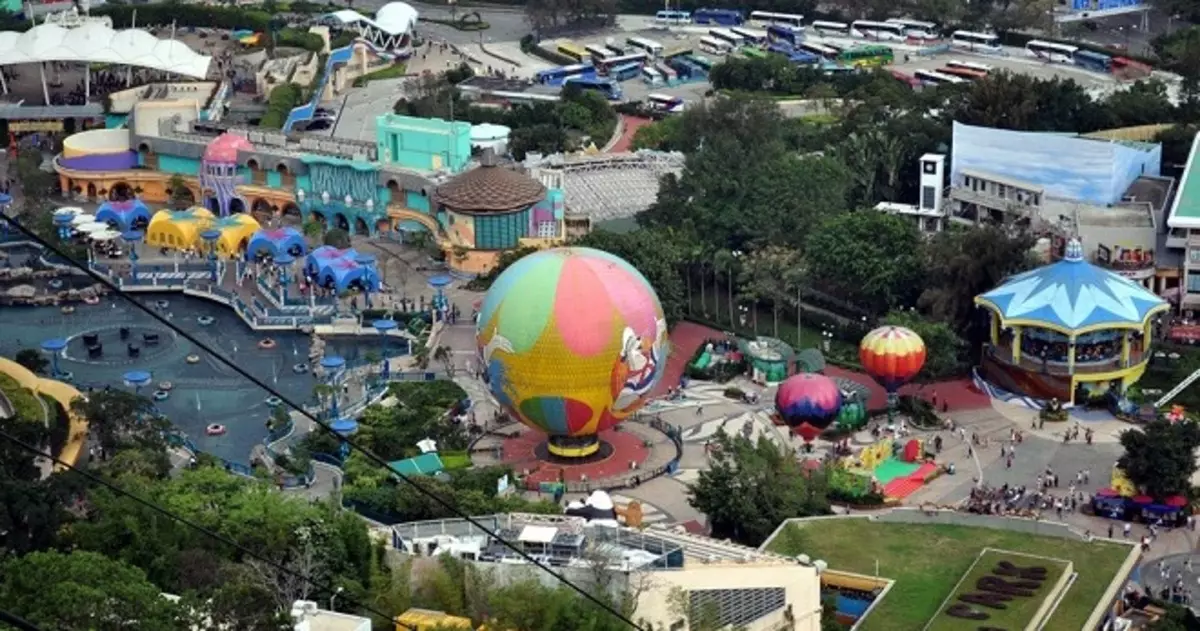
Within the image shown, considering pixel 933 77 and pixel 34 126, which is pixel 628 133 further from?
pixel 34 126

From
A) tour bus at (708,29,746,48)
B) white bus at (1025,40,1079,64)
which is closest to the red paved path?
tour bus at (708,29,746,48)

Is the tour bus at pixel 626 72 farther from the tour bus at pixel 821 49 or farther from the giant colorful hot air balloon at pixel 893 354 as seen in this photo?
the giant colorful hot air balloon at pixel 893 354

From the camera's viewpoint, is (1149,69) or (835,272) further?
(1149,69)

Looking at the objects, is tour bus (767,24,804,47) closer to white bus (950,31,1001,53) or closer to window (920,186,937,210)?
white bus (950,31,1001,53)

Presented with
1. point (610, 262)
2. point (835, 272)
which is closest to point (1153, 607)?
point (610, 262)

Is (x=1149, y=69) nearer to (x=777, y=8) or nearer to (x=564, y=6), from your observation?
(x=777, y=8)

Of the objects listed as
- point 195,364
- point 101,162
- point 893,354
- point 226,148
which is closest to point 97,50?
point 101,162
